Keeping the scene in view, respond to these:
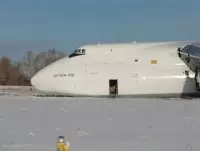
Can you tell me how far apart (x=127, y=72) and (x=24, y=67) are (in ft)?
411

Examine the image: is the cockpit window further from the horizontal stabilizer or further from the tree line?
the tree line

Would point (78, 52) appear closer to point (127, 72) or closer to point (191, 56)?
point (127, 72)

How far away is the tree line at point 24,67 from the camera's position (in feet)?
296

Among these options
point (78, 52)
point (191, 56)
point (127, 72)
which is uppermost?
point (78, 52)

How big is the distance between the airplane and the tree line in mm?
48862

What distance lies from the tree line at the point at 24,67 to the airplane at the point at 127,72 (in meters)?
Answer: 48.9

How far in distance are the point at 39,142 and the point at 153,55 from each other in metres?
18.5

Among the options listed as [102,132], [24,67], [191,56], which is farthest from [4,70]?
[102,132]

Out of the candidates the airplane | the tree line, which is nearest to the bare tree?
the tree line

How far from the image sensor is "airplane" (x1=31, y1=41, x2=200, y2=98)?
25812mm

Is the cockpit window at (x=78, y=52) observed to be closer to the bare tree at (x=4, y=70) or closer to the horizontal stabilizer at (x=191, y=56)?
the horizontal stabilizer at (x=191, y=56)

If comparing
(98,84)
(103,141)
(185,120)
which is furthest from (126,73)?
(103,141)

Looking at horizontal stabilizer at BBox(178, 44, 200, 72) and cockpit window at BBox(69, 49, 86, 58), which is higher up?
cockpit window at BBox(69, 49, 86, 58)

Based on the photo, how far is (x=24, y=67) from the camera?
148 m
